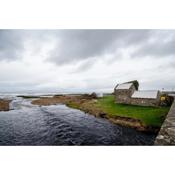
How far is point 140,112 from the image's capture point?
10.2 metres

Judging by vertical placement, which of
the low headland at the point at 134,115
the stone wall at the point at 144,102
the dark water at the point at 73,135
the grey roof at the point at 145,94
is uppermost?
the grey roof at the point at 145,94

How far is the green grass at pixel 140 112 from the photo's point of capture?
8.44 metres

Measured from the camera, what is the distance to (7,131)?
703cm

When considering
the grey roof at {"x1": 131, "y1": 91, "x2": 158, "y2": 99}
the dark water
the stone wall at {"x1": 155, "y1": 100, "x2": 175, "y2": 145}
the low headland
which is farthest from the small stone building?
the stone wall at {"x1": 155, "y1": 100, "x2": 175, "y2": 145}

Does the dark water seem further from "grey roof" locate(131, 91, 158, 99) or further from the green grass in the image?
"grey roof" locate(131, 91, 158, 99)

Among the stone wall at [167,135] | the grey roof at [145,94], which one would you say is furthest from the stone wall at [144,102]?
the stone wall at [167,135]

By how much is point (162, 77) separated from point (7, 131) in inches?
249

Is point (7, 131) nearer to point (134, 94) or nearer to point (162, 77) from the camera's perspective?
point (162, 77)

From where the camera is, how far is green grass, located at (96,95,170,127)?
8438mm

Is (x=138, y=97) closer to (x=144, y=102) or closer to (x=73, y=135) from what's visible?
(x=144, y=102)

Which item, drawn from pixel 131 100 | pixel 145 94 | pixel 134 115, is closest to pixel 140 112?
pixel 134 115

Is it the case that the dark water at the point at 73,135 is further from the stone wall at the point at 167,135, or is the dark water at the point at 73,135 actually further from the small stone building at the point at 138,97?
the small stone building at the point at 138,97
